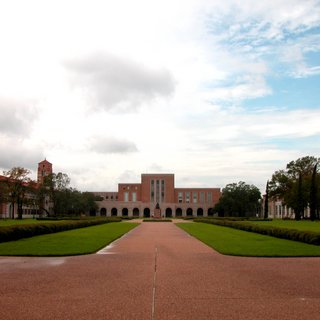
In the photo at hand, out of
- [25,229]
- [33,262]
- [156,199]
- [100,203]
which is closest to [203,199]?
[156,199]

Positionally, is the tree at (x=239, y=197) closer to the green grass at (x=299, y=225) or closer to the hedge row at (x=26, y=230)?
the green grass at (x=299, y=225)

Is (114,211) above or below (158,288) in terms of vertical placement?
below

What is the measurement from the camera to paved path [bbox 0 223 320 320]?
6.82 metres

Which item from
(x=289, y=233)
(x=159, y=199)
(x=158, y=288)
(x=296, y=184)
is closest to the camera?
(x=158, y=288)

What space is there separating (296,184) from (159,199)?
2510 inches

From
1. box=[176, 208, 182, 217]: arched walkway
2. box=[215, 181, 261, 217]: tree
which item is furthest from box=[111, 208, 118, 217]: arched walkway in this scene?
box=[215, 181, 261, 217]: tree

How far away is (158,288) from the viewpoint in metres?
8.76

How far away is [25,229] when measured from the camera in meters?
22.5

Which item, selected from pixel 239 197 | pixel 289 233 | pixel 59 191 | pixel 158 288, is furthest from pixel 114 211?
pixel 158 288

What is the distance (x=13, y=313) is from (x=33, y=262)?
20.4 ft

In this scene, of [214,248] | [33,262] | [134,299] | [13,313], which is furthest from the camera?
[214,248]

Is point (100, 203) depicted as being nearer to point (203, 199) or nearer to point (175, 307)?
point (203, 199)

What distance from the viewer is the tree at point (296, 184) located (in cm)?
6431

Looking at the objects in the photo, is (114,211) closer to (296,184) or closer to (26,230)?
(296,184)
